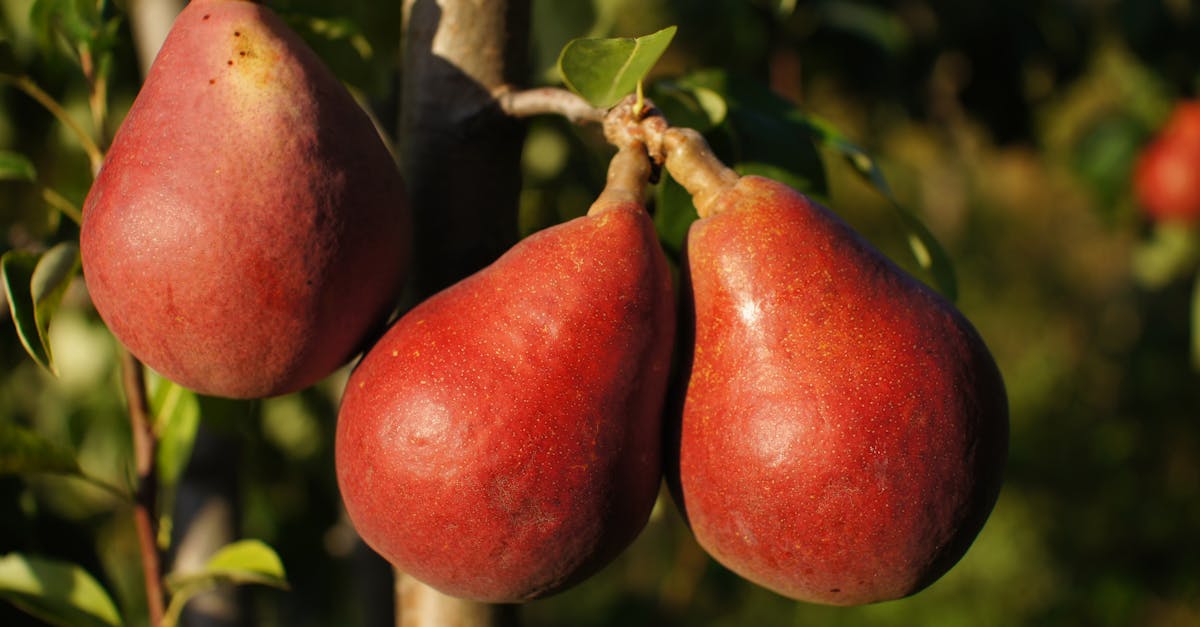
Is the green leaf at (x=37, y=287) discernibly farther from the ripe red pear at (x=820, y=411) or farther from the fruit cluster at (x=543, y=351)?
the ripe red pear at (x=820, y=411)

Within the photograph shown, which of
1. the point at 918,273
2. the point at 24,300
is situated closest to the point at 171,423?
the point at 24,300

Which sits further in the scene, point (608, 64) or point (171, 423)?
point (171, 423)

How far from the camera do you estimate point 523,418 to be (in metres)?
0.65

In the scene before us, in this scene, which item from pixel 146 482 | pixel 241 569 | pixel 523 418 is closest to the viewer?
pixel 523 418

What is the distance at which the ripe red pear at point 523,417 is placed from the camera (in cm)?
65

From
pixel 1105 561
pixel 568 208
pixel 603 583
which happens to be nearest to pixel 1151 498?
pixel 1105 561

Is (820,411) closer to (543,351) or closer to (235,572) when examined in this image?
(543,351)

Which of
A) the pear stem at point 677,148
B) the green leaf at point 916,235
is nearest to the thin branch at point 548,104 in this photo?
the pear stem at point 677,148

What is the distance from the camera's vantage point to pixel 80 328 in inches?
74.7

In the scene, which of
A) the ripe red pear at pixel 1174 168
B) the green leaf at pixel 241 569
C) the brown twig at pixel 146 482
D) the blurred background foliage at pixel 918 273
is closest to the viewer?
the green leaf at pixel 241 569

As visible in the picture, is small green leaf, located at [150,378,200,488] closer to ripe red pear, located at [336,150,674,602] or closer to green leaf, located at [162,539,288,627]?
green leaf, located at [162,539,288,627]

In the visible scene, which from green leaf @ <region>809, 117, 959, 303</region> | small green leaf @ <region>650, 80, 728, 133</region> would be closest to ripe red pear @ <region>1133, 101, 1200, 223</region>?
green leaf @ <region>809, 117, 959, 303</region>

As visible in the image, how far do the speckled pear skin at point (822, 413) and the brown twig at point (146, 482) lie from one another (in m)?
0.49

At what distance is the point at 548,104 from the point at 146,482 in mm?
496
